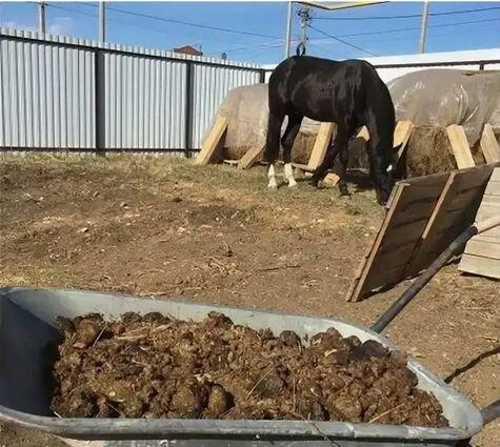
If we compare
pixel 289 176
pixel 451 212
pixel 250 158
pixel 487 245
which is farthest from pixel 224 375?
pixel 250 158

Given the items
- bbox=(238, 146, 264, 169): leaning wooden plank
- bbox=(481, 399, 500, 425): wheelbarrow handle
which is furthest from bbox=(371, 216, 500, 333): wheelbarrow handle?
bbox=(238, 146, 264, 169): leaning wooden plank

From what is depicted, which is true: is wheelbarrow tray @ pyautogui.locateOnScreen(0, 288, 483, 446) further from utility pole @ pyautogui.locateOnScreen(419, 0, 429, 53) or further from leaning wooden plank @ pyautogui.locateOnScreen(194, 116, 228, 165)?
utility pole @ pyautogui.locateOnScreen(419, 0, 429, 53)

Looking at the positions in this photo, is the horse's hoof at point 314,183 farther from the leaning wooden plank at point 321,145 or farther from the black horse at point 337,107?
the leaning wooden plank at point 321,145

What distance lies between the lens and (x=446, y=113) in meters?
9.66

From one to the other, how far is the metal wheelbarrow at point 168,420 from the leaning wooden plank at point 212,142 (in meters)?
9.83

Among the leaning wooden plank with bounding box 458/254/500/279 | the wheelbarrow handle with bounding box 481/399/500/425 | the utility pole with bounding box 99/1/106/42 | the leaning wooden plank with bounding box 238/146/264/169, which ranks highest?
the utility pole with bounding box 99/1/106/42

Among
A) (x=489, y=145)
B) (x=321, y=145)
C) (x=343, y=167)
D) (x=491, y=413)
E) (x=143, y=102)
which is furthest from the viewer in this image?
(x=143, y=102)

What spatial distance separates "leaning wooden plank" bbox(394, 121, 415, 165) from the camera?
31.8 feet

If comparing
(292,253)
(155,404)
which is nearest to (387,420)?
(155,404)

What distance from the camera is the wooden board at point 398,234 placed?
4227mm

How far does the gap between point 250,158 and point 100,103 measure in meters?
3.74

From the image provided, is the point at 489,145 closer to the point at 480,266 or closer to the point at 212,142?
the point at 480,266

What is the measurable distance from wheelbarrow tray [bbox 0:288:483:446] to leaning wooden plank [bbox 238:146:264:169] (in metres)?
9.24

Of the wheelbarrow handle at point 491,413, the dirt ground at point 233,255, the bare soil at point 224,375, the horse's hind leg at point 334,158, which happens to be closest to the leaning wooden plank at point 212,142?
the dirt ground at point 233,255
